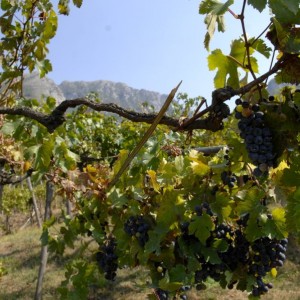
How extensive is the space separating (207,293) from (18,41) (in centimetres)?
690

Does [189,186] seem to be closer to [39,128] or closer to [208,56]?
[208,56]

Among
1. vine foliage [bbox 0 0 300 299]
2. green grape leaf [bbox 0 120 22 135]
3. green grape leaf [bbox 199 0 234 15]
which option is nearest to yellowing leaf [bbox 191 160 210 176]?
vine foliage [bbox 0 0 300 299]

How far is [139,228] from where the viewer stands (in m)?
2.18

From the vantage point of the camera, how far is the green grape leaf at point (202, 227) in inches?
75.2

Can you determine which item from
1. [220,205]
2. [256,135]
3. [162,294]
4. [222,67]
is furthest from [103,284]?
[256,135]

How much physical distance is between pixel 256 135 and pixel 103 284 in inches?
326

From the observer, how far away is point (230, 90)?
58.7 inches

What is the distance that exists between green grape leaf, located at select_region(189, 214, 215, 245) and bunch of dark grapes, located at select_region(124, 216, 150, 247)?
0.33 metres

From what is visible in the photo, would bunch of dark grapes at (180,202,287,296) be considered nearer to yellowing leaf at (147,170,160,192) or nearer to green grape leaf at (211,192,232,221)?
green grape leaf at (211,192,232,221)

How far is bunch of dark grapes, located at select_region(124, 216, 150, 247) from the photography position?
7.12 ft

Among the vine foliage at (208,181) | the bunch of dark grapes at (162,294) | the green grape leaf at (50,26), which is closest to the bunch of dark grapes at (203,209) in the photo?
the vine foliage at (208,181)

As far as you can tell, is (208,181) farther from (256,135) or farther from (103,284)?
(103,284)

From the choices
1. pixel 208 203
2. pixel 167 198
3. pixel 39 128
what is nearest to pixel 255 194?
pixel 208 203

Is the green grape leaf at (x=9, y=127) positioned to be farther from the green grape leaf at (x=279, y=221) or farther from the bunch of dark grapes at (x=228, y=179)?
the green grape leaf at (x=279, y=221)
